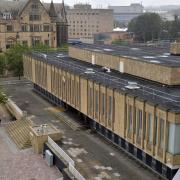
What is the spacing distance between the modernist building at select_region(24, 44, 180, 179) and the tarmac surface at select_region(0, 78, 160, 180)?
1022 mm

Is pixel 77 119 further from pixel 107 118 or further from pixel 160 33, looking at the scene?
pixel 160 33

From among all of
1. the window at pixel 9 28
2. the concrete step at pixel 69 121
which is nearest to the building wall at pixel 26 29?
the window at pixel 9 28

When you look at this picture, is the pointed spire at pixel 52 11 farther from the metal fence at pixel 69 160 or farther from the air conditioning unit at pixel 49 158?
the air conditioning unit at pixel 49 158

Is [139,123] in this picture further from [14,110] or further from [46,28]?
[46,28]

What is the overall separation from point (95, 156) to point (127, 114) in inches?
225

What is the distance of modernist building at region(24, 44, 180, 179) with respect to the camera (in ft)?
107

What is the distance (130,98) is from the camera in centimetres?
3700

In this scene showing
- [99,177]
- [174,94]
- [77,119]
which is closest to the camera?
[99,177]

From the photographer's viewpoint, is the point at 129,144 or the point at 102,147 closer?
the point at 129,144

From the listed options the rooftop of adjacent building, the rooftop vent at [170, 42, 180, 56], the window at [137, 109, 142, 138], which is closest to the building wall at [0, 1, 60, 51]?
the rooftop of adjacent building

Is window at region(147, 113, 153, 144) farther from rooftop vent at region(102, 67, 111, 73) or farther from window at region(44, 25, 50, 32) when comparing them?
window at region(44, 25, 50, 32)

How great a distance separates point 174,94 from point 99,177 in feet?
36.7

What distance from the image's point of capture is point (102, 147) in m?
42.1

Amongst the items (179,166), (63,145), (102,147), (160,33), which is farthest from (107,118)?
(160,33)
